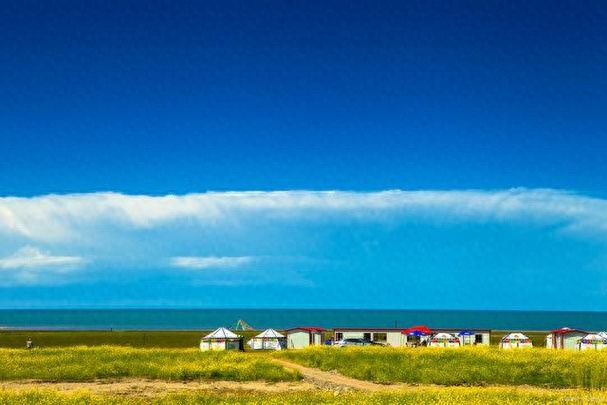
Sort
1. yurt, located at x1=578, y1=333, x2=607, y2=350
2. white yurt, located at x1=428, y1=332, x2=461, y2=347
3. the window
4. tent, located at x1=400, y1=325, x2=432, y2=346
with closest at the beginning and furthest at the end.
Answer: yurt, located at x1=578, y1=333, x2=607, y2=350
white yurt, located at x1=428, y1=332, x2=461, y2=347
tent, located at x1=400, y1=325, x2=432, y2=346
the window

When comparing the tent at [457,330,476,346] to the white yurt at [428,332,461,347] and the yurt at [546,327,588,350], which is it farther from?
the yurt at [546,327,588,350]

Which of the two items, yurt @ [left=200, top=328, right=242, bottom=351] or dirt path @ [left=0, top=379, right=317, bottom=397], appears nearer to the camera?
dirt path @ [left=0, top=379, right=317, bottom=397]

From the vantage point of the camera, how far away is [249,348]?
260ft

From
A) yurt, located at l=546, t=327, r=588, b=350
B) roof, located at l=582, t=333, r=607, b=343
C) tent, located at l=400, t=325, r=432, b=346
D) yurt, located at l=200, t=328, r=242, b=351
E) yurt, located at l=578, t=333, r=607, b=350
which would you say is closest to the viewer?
yurt, located at l=578, t=333, r=607, b=350

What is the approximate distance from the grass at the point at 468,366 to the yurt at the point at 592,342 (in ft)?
57.9

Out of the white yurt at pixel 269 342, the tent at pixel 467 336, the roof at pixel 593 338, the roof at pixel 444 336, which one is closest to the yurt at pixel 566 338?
the roof at pixel 593 338

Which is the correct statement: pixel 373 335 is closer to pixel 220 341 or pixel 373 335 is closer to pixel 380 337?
pixel 380 337

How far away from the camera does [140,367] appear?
1793 inches

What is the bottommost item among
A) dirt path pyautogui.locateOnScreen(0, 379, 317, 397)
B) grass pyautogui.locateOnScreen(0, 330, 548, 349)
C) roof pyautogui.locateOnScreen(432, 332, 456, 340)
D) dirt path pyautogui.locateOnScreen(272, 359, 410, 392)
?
grass pyautogui.locateOnScreen(0, 330, 548, 349)

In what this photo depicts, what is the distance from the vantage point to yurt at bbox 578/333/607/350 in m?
68.3

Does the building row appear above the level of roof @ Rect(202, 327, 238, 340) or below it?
below

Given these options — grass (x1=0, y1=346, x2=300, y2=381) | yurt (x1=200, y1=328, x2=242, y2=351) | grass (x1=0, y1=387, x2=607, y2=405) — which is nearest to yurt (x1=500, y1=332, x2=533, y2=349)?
yurt (x1=200, y1=328, x2=242, y2=351)

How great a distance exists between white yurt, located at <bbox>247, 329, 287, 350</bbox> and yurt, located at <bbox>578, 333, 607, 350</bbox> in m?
32.8

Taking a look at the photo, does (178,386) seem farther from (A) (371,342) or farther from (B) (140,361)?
(A) (371,342)
